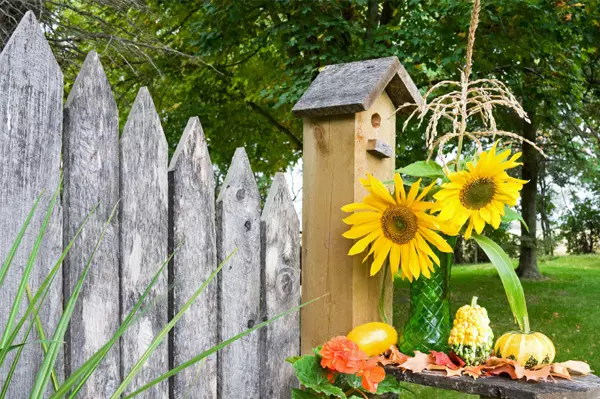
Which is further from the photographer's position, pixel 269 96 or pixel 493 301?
pixel 493 301

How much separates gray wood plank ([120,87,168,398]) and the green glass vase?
655 millimetres

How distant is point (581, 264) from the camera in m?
14.9

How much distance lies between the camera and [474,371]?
4.90 feet

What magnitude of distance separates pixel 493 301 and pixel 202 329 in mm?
7802

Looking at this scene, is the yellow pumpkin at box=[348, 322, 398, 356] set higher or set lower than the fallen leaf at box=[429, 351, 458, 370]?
higher

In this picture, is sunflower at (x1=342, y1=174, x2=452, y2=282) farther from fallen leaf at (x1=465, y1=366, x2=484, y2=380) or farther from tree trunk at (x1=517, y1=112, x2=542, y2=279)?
tree trunk at (x1=517, y1=112, x2=542, y2=279)

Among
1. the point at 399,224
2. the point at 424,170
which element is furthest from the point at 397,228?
the point at 424,170

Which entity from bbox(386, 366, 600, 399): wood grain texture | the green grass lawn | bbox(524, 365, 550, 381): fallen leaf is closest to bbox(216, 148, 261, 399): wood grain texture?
bbox(386, 366, 600, 399): wood grain texture

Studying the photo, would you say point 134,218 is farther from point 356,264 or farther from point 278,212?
point 356,264

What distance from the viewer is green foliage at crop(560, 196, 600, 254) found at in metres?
17.5

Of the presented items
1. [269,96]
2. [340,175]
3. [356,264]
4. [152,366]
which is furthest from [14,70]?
[269,96]

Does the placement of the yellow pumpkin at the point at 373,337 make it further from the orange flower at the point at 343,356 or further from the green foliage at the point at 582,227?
the green foliage at the point at 582,227

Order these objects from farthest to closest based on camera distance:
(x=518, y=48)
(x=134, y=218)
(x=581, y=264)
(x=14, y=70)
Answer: (x=581, y=264) → (x=518, y=48) → (x=134, y=218) → (x=14, y=70)

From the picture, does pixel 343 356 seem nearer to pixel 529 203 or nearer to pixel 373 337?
pixel 373 337
